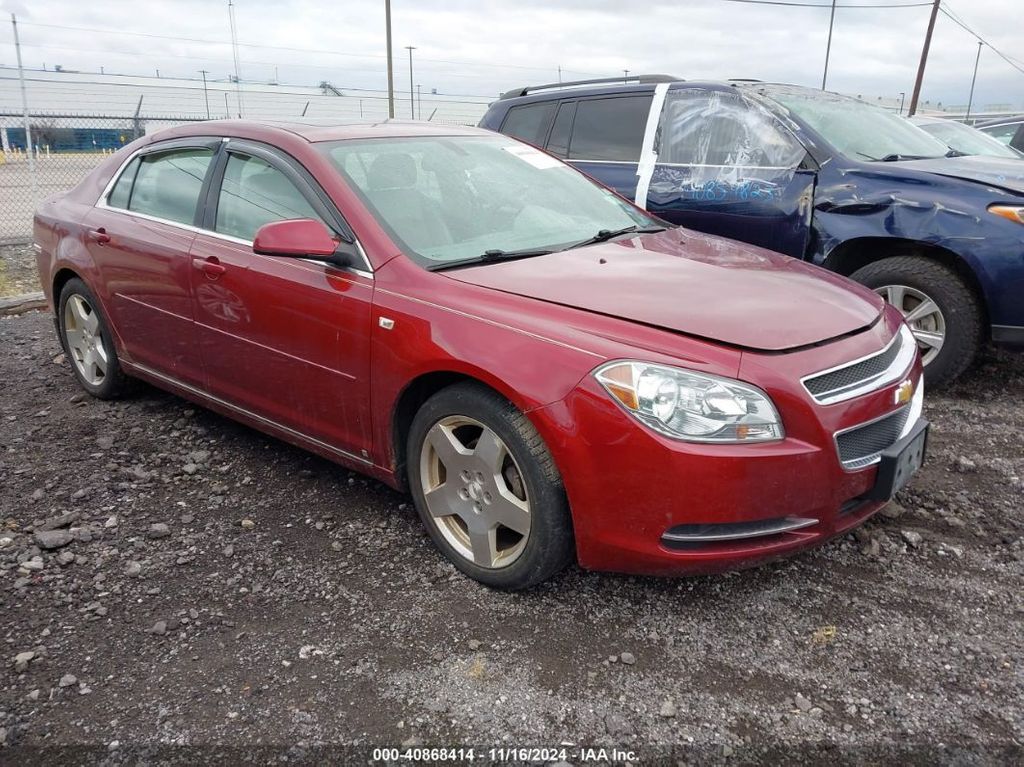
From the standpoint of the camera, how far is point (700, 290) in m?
2.75

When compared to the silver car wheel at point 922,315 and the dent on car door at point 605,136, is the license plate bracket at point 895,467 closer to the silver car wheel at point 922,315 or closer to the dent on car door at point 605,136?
the silver car wheel at point 922,315

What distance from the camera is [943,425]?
14.1 ft

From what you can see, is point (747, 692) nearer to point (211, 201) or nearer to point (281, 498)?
point (281, 498)

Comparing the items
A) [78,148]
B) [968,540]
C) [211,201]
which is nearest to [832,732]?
[968,540]

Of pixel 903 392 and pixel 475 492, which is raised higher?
pixel 903 392

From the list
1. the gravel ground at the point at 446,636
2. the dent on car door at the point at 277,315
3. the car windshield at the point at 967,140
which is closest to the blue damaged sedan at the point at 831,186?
the gravel ground at the point at 446,636

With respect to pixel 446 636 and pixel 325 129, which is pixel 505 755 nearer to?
pixel 446 636

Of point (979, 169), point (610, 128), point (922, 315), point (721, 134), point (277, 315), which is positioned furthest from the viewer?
point (610, 128)

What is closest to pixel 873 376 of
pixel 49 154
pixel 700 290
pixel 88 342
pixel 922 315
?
pixel 700 290

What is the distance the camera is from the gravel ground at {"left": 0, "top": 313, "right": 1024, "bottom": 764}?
2234 mm

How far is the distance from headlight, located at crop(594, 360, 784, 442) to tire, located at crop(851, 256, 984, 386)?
2.73 metres

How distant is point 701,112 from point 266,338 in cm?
349

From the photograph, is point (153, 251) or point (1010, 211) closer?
point (153, 251)

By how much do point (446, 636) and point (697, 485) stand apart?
3.16 ft
